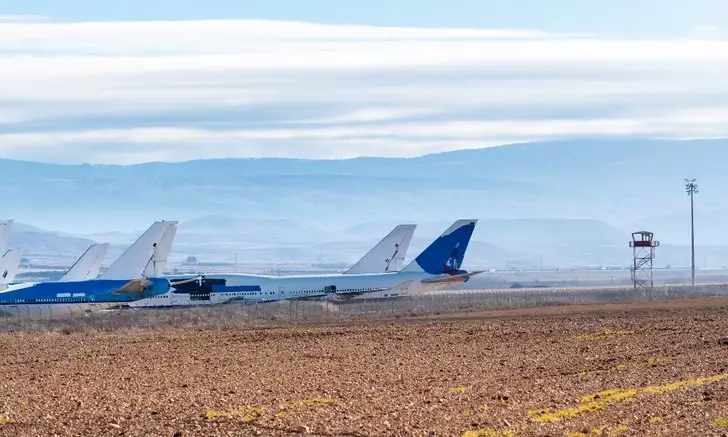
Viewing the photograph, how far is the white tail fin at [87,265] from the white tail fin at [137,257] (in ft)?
24.4

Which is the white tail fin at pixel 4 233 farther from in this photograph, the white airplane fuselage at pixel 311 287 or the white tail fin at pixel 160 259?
the white airplane fuselage at pixel 311 287

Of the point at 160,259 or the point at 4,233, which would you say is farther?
the point at 4,233

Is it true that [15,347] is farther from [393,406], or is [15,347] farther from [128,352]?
[393,406]

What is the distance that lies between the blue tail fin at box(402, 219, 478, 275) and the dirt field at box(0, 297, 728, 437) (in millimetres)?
28931

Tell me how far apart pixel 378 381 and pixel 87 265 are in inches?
1691

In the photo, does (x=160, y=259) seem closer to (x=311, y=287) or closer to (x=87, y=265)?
(x=87, y=265)

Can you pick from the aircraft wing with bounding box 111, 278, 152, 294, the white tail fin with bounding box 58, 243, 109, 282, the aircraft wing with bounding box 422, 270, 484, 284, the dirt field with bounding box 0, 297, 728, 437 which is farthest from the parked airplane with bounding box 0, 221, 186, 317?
the aircraft wing with bounding box 422, 270, 484, 284

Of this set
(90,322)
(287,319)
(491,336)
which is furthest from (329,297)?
(491,336)

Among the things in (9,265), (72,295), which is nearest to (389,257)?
(9,265)

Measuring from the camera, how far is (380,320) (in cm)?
5191

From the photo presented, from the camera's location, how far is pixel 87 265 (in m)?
67.0

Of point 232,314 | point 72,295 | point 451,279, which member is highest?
point 451,279

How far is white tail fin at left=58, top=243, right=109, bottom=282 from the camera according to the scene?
66062 mm

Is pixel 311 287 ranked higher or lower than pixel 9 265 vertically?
lower
